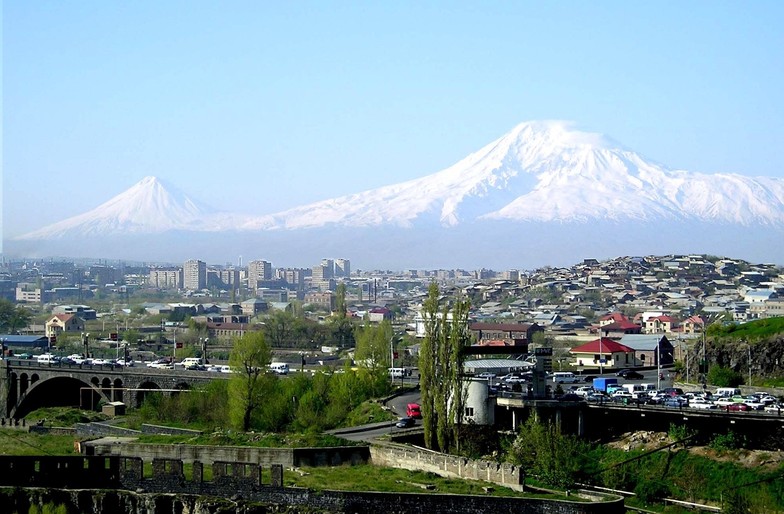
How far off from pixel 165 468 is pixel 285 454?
4.86 m

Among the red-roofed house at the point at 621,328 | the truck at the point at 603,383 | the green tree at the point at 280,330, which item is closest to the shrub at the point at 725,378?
the truck at the point at 603,383

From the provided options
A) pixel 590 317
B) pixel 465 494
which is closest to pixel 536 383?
pixel 465 494

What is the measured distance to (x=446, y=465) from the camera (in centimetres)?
3697

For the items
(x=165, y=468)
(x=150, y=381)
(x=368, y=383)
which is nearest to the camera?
(x=165, y=468)

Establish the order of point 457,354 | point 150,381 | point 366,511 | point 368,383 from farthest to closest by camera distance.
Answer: point 150,381 → point 368,383 → point 457,354 → point 366,511

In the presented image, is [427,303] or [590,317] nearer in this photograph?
[427,303]

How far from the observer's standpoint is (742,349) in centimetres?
6366

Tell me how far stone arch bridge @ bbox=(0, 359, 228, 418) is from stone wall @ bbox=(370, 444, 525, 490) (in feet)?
142

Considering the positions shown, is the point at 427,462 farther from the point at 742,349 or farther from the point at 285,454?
the point at 742,349

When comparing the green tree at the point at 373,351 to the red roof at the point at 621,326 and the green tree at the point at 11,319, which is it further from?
the green tree at the point at 11,319

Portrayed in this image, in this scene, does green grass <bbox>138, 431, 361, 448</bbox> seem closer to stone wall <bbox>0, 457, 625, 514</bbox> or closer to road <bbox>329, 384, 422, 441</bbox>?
road <bbox>329, 384, 422, 441</bbox>

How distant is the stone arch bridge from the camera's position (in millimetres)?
83438

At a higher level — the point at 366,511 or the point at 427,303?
the point at 427,303

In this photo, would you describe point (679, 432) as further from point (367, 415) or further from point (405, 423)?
point (367, 415)
